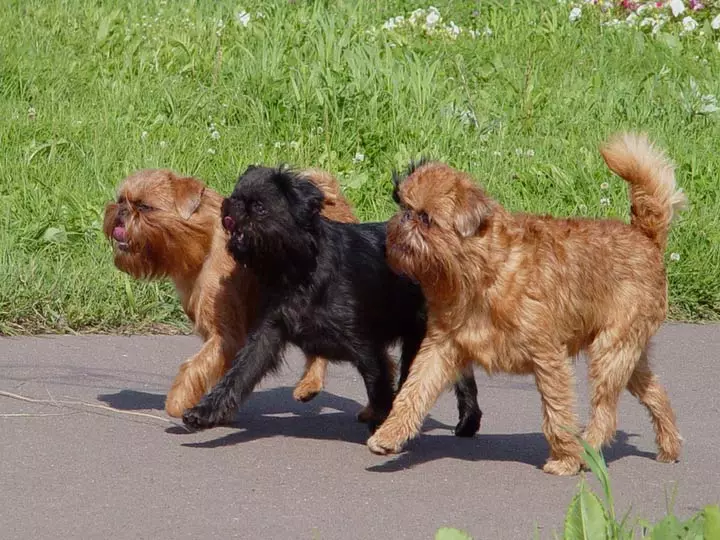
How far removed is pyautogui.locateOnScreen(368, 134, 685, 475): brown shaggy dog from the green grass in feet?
10.0

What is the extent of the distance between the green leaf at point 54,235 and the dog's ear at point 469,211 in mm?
4157

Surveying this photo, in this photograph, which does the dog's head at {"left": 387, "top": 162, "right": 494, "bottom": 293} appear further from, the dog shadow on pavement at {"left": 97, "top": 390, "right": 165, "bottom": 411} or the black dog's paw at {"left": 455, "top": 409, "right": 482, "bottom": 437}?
the dog shadow on pavement at {"left": 97, "top": 390, "right": 165, "bottom": 411}

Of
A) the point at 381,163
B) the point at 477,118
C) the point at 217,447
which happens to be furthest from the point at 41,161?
the point at 217,447

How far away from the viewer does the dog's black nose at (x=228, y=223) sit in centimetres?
596

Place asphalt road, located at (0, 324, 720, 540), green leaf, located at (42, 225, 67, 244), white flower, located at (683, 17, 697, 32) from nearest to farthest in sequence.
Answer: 1. asphalt road, located at (0, 324, 720, 540)
2. green leaf, located at (42, 225, 67, 244)
3. white flower, located at (683, 17, 697, 32)

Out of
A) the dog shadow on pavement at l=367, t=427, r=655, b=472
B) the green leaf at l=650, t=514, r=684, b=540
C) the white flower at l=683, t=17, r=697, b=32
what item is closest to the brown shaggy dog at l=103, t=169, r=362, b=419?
the dog shadow on pavement at l=367, t=427, r=655, b=472

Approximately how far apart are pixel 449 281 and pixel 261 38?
23.0 feet

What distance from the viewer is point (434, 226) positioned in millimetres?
5613

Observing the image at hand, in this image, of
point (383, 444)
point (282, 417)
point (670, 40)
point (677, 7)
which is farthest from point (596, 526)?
point (677, 7)

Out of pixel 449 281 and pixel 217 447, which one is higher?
pixel 449 281

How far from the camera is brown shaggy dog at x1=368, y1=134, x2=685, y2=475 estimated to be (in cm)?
567

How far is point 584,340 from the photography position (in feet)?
20.2

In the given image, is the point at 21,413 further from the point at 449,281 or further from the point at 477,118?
the point at 477,118

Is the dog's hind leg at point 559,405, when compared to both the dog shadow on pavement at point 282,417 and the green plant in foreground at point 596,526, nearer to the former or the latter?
the dog shadow on pavement at point 282,417
